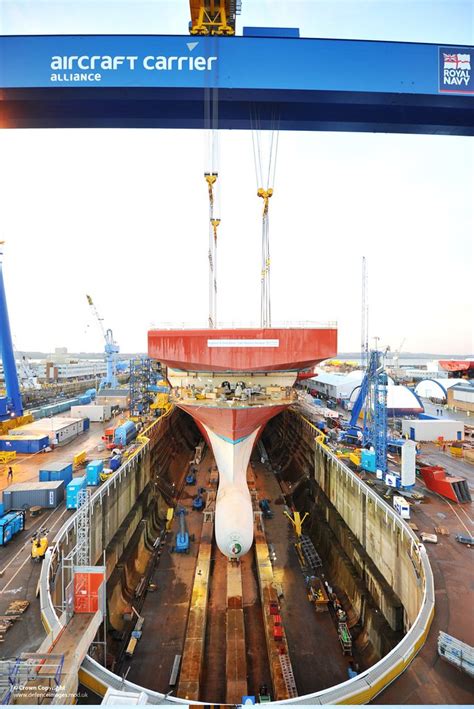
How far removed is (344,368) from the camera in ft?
292

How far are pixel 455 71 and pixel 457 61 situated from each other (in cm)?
18

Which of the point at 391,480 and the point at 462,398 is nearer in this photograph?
the point at 391,480

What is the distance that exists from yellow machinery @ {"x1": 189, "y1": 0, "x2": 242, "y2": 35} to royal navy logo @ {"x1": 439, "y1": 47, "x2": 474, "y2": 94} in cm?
367

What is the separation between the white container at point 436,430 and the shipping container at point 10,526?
897 inches

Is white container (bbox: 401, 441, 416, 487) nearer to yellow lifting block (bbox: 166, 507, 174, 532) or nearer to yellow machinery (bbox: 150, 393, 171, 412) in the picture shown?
yellow lifting block (bbox: 166, 507, 174, 532)

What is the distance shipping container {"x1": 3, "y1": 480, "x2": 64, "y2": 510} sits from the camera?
13.1 meters

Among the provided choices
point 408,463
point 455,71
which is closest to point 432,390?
point 408,463

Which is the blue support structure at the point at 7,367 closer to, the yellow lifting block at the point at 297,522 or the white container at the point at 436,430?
the yellow lifting block at the point at 297,522

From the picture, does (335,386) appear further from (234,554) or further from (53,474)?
(53,474)

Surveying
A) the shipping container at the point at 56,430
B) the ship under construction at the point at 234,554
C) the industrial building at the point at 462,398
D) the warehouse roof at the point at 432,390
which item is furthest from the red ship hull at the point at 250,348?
the warehouse roof at the point at 432,390

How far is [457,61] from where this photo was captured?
587 cm

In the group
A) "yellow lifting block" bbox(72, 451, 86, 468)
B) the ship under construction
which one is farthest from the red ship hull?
"yellow lifting block" bbox(72, 451, 86, 468)

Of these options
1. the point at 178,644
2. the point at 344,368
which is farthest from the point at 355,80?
the point at 344,368

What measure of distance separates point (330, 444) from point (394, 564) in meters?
8.83
